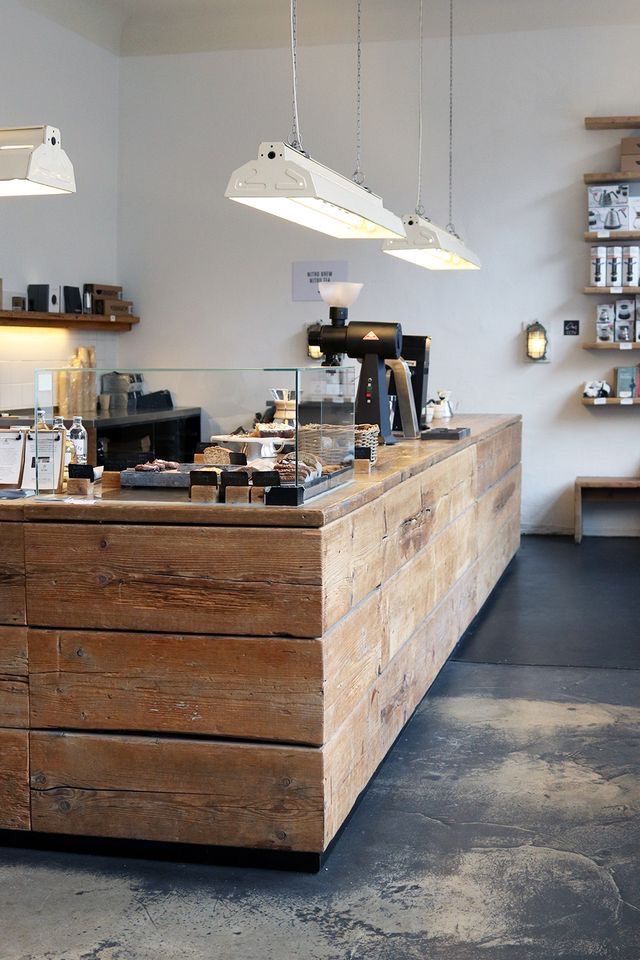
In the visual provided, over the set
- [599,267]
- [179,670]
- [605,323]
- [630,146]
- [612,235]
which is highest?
[630,146]

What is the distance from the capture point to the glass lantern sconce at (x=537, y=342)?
336 inches

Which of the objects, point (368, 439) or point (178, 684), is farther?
point (368, 439)

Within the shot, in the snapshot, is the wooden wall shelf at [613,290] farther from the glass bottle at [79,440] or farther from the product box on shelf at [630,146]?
the glass bottle at [79,440]

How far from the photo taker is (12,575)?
3.22 meters

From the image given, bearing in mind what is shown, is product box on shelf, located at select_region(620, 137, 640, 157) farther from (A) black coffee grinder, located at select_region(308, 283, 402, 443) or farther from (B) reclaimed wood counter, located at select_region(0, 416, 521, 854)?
(B) reclaimed wood counter, located at select_region(0, 416, 521, 854)

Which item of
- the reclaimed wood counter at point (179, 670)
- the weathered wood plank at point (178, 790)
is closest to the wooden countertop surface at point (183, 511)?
the reclaimed wood counter at point (179, 670)

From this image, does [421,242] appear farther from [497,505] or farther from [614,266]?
[614,266]

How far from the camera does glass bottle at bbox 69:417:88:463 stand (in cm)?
344

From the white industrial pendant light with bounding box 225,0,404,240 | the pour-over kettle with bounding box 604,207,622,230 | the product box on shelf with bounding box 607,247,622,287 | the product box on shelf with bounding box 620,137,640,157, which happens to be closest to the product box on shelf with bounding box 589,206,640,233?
the pour-over kettle with bounding box 604,207,622,230

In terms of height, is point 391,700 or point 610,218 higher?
point 610,218

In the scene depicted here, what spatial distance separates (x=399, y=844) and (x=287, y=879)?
376 millimetres

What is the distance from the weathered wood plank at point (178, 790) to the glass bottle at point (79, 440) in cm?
79

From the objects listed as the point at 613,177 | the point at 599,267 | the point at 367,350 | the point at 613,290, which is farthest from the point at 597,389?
the point at 367,350

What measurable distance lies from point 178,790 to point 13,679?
545 mm
